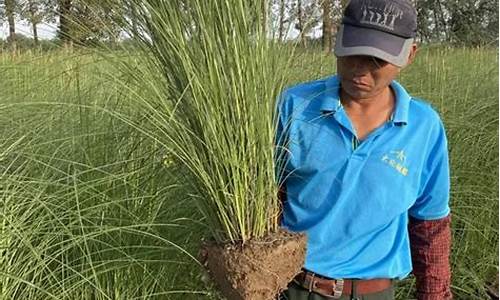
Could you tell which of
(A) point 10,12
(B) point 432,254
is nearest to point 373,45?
(B) point 432,254

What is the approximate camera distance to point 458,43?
5.70 m

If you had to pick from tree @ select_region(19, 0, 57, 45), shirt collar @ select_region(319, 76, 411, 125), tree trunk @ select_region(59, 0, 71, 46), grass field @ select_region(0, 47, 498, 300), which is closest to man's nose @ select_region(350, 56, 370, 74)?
shirt collar @ select_region(319, 76, 411, 125)

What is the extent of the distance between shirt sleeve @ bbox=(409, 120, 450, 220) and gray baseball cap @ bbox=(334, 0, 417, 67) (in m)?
0.25

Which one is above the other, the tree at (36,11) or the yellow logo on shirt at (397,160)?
the tree at (36,11)

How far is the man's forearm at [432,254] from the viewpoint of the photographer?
1.95m

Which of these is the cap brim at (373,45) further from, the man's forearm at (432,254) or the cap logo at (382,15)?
the man's forearm at (432,254)

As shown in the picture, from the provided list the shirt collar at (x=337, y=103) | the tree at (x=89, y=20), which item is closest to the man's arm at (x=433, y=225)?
the shirt collar at (x=337, y=103)

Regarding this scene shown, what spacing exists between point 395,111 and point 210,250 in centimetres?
62

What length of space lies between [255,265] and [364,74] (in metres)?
0.57

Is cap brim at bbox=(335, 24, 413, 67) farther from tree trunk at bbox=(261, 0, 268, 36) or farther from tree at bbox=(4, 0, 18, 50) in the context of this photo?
tree at bbox=(4, 0, 18, 50)

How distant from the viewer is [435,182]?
187 cm

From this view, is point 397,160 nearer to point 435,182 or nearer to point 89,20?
point 435,182

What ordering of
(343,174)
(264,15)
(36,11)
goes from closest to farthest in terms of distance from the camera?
(264,15), (343,174), (36,11)

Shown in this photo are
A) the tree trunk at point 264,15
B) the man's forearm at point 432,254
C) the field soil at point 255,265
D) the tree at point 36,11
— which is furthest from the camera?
the tree at point 36,11
